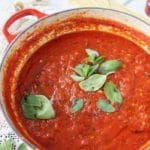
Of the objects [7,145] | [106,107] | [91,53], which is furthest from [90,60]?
[7,145]

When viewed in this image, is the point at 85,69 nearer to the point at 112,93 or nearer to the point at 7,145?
the point at 112,93

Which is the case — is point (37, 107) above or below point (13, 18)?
below

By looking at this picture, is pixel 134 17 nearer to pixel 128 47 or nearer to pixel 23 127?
pixel 128 47

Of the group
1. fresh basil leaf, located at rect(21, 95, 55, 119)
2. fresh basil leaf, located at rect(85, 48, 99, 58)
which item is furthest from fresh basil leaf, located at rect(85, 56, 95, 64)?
fresh basil leaf, located at rect(21, 95, 55, 119)

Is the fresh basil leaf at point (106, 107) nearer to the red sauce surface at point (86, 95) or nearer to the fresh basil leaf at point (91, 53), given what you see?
the red sauce surface at point (86, 95)

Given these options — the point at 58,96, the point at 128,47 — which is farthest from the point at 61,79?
the point at 128,47

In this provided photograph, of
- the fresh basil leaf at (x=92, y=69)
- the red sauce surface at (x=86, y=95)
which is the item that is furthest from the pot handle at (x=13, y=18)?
the fresh basil leaf at (x=92, y=69)
